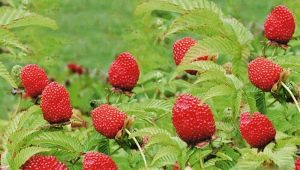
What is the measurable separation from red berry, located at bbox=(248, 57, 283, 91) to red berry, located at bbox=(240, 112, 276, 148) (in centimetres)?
12

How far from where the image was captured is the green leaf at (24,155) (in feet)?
6.85

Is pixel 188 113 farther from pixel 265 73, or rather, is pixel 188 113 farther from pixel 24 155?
pixel 24 155

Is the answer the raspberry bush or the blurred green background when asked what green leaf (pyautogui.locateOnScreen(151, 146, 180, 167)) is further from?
the blurred green background

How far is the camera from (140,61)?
4.48m

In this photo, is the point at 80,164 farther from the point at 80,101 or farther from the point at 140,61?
the point at 80,101

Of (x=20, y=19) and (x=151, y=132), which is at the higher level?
(x=20, y=19)

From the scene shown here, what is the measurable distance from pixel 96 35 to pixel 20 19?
7.41m

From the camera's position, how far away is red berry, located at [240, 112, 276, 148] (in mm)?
2045

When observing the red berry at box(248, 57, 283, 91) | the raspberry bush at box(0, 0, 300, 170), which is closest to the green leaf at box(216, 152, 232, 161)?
the raspberry bush at box(0, 0, 300, 170)

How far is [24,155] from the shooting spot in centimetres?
209

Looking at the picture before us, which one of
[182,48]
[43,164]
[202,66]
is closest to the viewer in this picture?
[43,164]

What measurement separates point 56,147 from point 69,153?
0.04m

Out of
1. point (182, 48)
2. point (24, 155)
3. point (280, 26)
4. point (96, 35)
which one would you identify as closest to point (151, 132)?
point (24, 155)

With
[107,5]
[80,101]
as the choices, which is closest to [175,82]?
[80,101]
